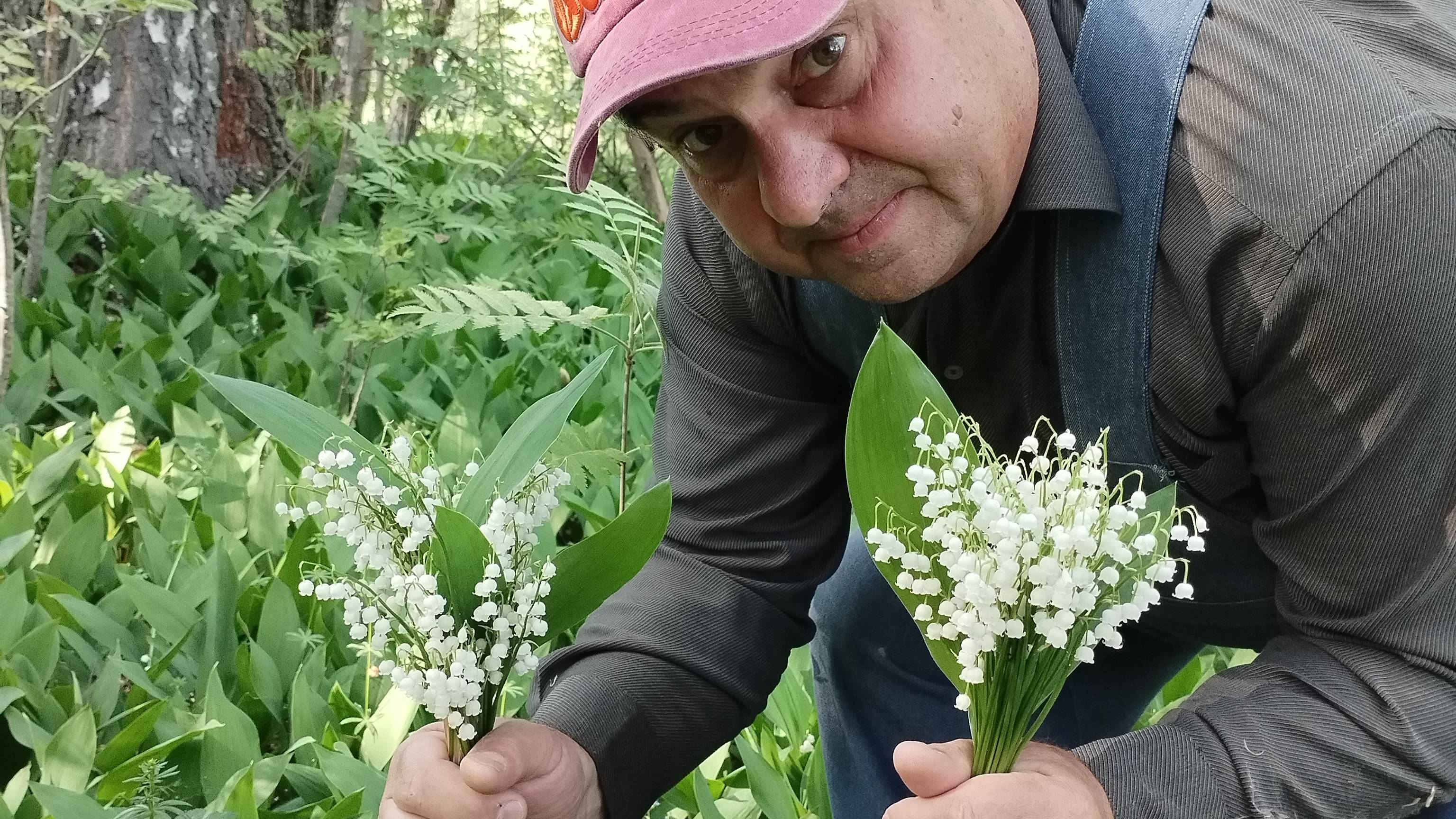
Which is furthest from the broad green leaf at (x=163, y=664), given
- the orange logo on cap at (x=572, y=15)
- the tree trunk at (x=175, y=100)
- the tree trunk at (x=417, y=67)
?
the tree trunk at (x=175, y=100)

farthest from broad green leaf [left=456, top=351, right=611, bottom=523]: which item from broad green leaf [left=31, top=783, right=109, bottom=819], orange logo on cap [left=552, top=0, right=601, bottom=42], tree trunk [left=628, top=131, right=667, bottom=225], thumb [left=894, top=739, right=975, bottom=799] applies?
tree trunk [left=628, top=131, right=667, bottom=225]

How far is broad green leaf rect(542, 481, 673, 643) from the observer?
1295 millimetres

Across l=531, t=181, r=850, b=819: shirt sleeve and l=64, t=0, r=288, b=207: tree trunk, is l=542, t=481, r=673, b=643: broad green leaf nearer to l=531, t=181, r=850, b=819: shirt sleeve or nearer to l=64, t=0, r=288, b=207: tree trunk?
l=531, t=181, r=850, b=819: shirt sleeve

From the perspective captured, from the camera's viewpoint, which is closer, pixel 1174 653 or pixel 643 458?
pixel 1174 653

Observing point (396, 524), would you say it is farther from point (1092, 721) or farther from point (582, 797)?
point (1092, 721)

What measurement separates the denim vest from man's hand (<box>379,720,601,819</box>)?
68 centimetres

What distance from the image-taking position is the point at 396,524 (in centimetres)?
115

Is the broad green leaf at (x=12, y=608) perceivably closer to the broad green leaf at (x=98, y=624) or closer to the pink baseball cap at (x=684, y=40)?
the broad green leaf at (x=98, y=624)

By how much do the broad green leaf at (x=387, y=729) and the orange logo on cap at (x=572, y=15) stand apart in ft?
3.29

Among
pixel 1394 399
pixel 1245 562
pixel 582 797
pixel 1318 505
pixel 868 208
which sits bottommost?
pixel 582 797

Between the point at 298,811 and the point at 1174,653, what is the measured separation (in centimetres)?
129

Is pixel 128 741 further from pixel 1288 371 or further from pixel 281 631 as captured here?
pixel 1288 371

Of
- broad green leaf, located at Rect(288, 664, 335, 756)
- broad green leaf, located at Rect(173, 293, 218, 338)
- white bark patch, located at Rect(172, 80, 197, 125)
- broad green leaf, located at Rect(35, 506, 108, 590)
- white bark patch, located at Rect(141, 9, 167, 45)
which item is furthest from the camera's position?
white bark patch, located at Rect(172, 80, 197, 125)

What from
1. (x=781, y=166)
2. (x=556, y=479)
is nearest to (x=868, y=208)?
(x=781, y=166)
